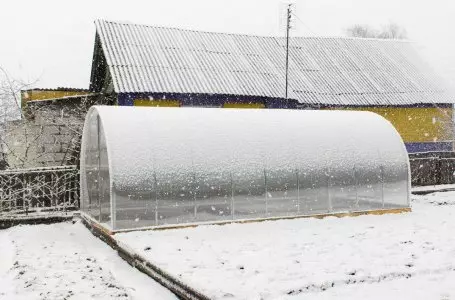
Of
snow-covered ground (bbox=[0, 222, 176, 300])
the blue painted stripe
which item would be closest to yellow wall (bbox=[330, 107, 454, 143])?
the blue painted stripe

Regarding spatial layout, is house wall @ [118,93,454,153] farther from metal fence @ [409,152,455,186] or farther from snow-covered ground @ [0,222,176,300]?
snow-covered ground @ [0,222,176,300]

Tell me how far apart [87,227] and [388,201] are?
731 cm

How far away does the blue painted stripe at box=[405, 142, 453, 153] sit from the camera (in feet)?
89.9

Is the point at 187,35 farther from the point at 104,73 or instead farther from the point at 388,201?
the point at 388,201

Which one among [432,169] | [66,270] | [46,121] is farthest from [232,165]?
[432,169]

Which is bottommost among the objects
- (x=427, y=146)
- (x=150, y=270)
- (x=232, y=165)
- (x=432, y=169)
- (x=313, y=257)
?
(x=150, y=270)

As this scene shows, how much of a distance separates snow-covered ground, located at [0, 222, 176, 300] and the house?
412 inches

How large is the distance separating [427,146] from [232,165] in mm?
19429

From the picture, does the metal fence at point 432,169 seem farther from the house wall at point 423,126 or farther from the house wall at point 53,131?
the house wall at point 53,131

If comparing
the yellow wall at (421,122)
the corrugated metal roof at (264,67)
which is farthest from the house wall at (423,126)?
the corrugated metal roof at (264,67)

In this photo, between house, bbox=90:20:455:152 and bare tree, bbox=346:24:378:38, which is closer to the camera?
house, bbox=90:20:455:152

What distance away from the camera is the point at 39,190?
13.7m

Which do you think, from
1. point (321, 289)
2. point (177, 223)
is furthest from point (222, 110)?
point (321, 289)

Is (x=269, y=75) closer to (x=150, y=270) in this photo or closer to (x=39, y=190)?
(x=39, y=190)
